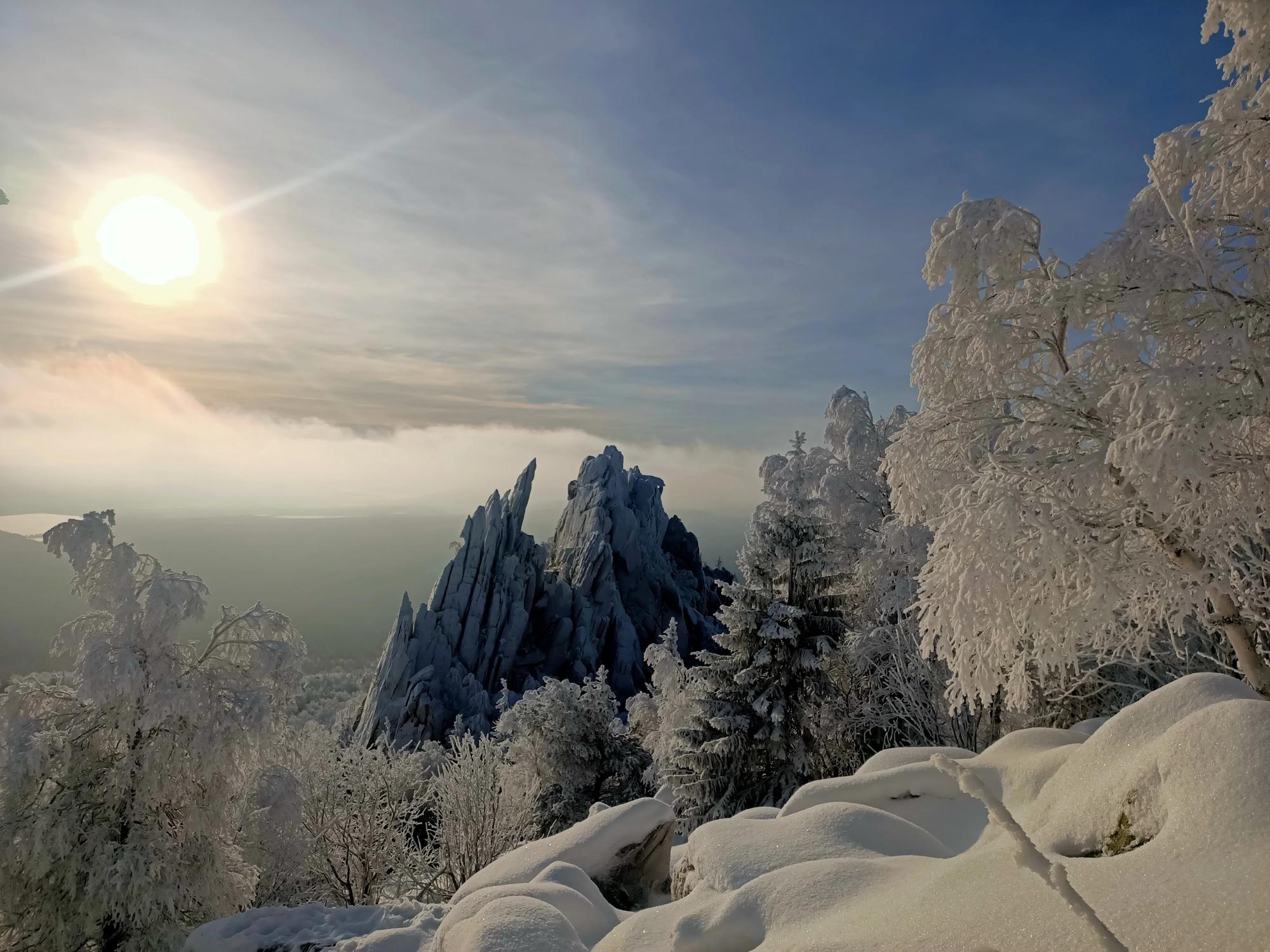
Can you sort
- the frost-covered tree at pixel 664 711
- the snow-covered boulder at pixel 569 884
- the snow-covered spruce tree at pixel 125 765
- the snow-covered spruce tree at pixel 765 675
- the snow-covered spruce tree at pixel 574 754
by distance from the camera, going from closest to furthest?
the snow-covered boulder at pixel 569 884 < the snow-covered spruce tree at pixel 125 765 < the snow-covered spruce tree at pixel 765 675 < the frost-covered tree at pixel 664 711 < the snow-covered spruce tree at pixel 574 754

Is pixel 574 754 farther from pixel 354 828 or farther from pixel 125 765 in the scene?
pixel 125 765

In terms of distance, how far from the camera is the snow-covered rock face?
165ft

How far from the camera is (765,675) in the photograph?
600 inches

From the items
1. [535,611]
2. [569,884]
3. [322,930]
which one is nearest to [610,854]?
[569,884]

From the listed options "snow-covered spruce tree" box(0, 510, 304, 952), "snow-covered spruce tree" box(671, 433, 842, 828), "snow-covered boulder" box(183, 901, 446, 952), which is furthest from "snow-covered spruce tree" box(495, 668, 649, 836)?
"snow-covered boulder" box(183, 901, 446, 952)

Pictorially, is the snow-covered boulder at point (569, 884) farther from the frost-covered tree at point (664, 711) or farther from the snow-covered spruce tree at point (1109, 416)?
the frost-covered tree at point (664, 711)

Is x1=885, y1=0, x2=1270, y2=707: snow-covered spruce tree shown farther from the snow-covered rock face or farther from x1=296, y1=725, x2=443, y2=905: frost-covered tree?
the snow-covered rock face

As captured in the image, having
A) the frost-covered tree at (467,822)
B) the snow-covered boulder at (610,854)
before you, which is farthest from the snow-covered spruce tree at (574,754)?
the snow-covered boulder at (610,854)

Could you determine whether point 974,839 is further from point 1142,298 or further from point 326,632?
point 326,632

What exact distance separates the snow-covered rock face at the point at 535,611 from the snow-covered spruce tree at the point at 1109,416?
135 ft

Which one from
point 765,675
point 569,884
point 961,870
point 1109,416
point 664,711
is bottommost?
point 664,711

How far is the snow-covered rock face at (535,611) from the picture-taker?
165ft

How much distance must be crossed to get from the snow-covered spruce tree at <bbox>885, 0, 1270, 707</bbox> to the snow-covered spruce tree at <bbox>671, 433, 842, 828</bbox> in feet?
26.5

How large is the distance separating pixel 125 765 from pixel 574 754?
49.6ft
